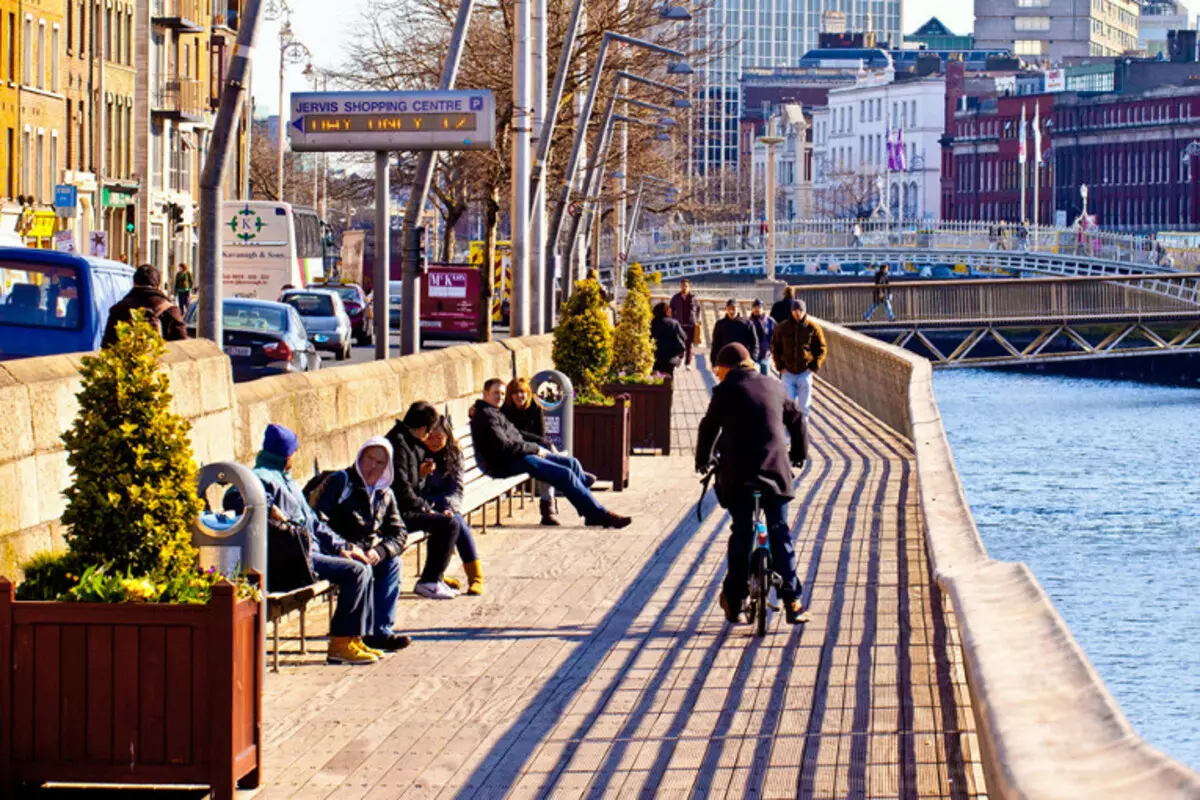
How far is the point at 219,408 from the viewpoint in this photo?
12531 mm

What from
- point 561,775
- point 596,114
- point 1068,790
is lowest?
point 561,775

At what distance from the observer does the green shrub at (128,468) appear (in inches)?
336

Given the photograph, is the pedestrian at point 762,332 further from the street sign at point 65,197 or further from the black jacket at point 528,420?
the street sign at point 65,197

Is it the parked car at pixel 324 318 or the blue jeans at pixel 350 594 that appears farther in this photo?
the parked car at pixel 324 318

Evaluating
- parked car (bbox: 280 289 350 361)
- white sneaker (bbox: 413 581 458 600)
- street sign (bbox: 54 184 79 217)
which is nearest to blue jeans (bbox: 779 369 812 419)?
white sneaker (bbox: 413 581 458 600)

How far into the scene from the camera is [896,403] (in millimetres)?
31375

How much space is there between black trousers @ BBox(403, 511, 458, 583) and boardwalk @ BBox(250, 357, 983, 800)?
0.68ft

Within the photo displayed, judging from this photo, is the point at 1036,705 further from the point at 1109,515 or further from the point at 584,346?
the point at 1109,515

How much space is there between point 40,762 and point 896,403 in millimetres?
23648

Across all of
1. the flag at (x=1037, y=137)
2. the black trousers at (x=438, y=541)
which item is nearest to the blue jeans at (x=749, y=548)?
the black trousers at (x=438, y=541)

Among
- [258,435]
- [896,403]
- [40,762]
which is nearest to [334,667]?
[258,435]

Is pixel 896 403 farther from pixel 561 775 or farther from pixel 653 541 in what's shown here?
pixel 561 775

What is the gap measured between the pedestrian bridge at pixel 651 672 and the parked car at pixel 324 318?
28352 mm

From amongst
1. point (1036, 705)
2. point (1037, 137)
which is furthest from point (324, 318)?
point (1037, 137)
